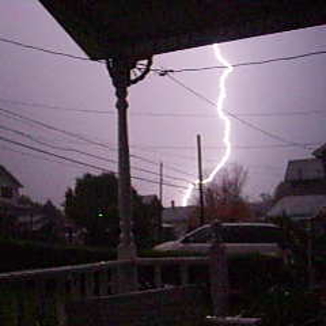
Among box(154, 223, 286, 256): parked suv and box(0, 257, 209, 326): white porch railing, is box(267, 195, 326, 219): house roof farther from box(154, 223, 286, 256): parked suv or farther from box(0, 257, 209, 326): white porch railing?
box(0, 257, 209, 326): white porch railing

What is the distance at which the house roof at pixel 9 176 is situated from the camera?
58.2m

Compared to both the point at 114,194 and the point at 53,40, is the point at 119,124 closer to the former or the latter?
the point at 53,40

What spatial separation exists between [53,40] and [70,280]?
7787mm

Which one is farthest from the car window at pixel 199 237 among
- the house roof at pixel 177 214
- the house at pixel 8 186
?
the house roof at pixel 177 214

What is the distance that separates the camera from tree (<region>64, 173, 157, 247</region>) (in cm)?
3169

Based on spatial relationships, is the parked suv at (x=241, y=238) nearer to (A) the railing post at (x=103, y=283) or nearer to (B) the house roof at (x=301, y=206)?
(A) the railing post at (x=103, y=283)

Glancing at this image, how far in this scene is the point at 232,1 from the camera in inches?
244

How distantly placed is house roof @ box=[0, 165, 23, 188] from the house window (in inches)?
36.2

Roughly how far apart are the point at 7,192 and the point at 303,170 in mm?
25355

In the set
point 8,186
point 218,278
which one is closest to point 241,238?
point 218,278

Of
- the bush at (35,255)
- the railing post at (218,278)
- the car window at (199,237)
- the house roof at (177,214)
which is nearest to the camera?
the railing post at (218,278)

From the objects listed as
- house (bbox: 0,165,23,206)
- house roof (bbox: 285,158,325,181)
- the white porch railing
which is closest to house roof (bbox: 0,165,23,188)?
house (bbox: 0,165,23,206)

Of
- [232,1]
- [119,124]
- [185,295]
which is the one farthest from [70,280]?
[232,1]

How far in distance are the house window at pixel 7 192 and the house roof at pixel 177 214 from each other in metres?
28.6
